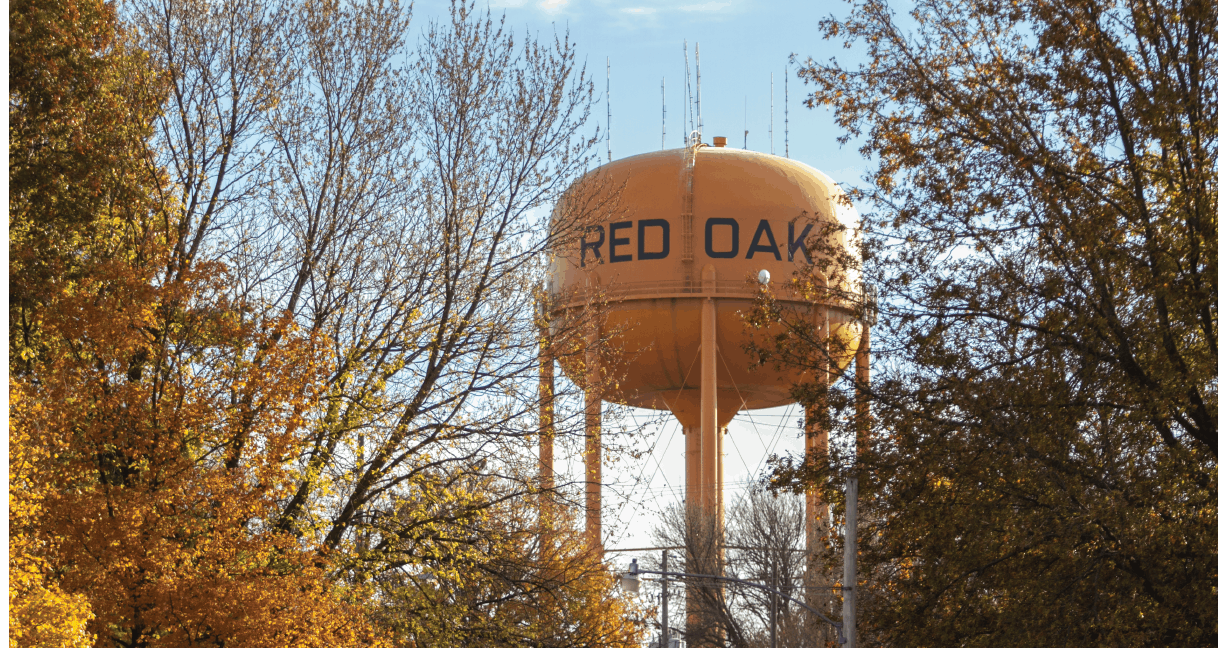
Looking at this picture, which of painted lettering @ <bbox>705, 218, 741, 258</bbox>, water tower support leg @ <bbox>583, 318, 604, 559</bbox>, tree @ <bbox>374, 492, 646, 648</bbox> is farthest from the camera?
painted lettering @ <bbox>705, 218, 741, 258</bbox>

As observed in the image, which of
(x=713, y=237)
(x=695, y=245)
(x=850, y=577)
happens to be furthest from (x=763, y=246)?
(x=850, y=577)

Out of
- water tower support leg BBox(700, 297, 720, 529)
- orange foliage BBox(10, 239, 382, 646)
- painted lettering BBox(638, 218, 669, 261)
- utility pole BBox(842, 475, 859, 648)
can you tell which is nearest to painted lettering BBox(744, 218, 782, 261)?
water tower support leg BBox(700, 297, 720, 529)

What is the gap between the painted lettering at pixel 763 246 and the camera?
26594 millimetres

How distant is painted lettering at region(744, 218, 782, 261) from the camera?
26594 mm

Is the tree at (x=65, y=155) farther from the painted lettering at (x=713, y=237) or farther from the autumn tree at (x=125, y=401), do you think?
the painted lettering at (x=713, y=237)

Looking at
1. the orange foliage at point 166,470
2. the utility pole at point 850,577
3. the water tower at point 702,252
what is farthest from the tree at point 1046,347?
the water tower at point 702,252

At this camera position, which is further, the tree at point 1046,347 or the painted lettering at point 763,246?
the painted lettering at point 763,246

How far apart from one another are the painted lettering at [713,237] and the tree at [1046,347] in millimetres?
13181

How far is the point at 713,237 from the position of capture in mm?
26594

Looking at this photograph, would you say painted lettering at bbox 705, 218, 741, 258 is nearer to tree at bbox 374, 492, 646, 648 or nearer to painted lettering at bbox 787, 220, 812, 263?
painted lettering at bbox 787, 220, 812, 263

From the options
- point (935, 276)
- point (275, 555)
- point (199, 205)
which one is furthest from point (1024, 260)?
point (199, 205)

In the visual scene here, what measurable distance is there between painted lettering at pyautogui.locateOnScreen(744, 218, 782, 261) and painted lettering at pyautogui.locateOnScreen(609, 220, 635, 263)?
7.79 ft

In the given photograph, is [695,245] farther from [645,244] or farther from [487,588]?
[487,588]

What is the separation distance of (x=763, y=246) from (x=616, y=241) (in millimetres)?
2920
